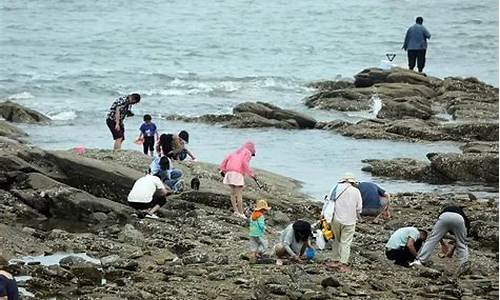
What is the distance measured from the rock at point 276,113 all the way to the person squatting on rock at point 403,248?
1771cm

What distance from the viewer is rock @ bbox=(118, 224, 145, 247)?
1838 centimetres

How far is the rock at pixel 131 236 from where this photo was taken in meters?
18.4

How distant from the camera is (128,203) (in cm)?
2103

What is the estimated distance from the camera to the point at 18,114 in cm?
3631

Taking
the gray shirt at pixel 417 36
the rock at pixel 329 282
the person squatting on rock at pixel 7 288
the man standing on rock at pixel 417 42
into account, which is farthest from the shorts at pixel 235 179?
the gray shirt at pixel 417 36

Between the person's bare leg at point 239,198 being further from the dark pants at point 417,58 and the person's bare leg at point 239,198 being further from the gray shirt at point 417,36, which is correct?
A: the dark pants at point 417,58

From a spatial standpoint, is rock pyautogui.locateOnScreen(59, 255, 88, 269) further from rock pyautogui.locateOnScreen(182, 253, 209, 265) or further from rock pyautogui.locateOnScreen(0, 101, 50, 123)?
rock pyautogui.locateOnScreen(0, 101, 50, 123)

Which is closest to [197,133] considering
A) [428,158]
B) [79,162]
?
[428,158]

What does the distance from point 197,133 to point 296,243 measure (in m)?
17.2

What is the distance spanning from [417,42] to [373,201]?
21.8m

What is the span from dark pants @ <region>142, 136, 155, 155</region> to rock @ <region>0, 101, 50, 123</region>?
999 cm

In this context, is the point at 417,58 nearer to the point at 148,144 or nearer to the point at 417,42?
the point at 417,42

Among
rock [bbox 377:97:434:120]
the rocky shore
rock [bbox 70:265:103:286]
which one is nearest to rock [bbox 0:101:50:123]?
the rocky shore

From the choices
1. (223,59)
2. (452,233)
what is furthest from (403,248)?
(223,59)
